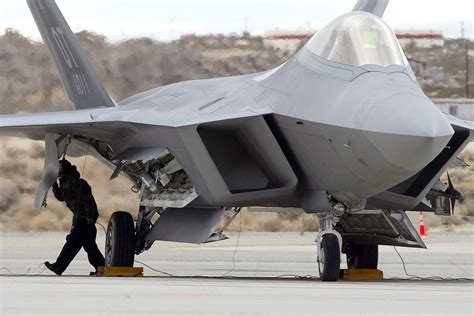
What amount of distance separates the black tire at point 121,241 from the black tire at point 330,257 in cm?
222

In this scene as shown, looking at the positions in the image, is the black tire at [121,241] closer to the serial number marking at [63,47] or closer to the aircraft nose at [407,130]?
the serial number marking at [63,47]

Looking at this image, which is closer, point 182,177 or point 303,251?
point 182,177

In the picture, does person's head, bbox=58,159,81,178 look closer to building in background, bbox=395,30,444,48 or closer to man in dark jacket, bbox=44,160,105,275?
man in dark jacket, bbox=44,160,105,275

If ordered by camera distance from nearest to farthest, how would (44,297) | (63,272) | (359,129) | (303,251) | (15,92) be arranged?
(44,297), (359,129), (63,272), (303,251), (15,92)

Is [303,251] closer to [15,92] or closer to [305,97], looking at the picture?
[15,92]

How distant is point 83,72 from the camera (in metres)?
14.8

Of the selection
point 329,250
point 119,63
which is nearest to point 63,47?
point 329,250

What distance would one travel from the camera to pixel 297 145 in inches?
452

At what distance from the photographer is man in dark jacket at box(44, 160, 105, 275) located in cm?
1357

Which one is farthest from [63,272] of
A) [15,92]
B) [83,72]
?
[15,92]

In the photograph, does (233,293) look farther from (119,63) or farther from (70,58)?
(119,63)

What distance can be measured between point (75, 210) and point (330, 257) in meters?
3.37

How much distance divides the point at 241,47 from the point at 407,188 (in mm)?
11894

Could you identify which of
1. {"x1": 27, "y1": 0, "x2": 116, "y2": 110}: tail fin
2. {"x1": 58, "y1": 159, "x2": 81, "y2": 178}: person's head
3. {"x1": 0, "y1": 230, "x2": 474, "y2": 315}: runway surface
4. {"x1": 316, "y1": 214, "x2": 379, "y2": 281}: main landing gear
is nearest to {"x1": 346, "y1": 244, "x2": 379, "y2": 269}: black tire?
{"x1": 0, "y1": 230, "x2": 474, "y2": 315}: runway surface
